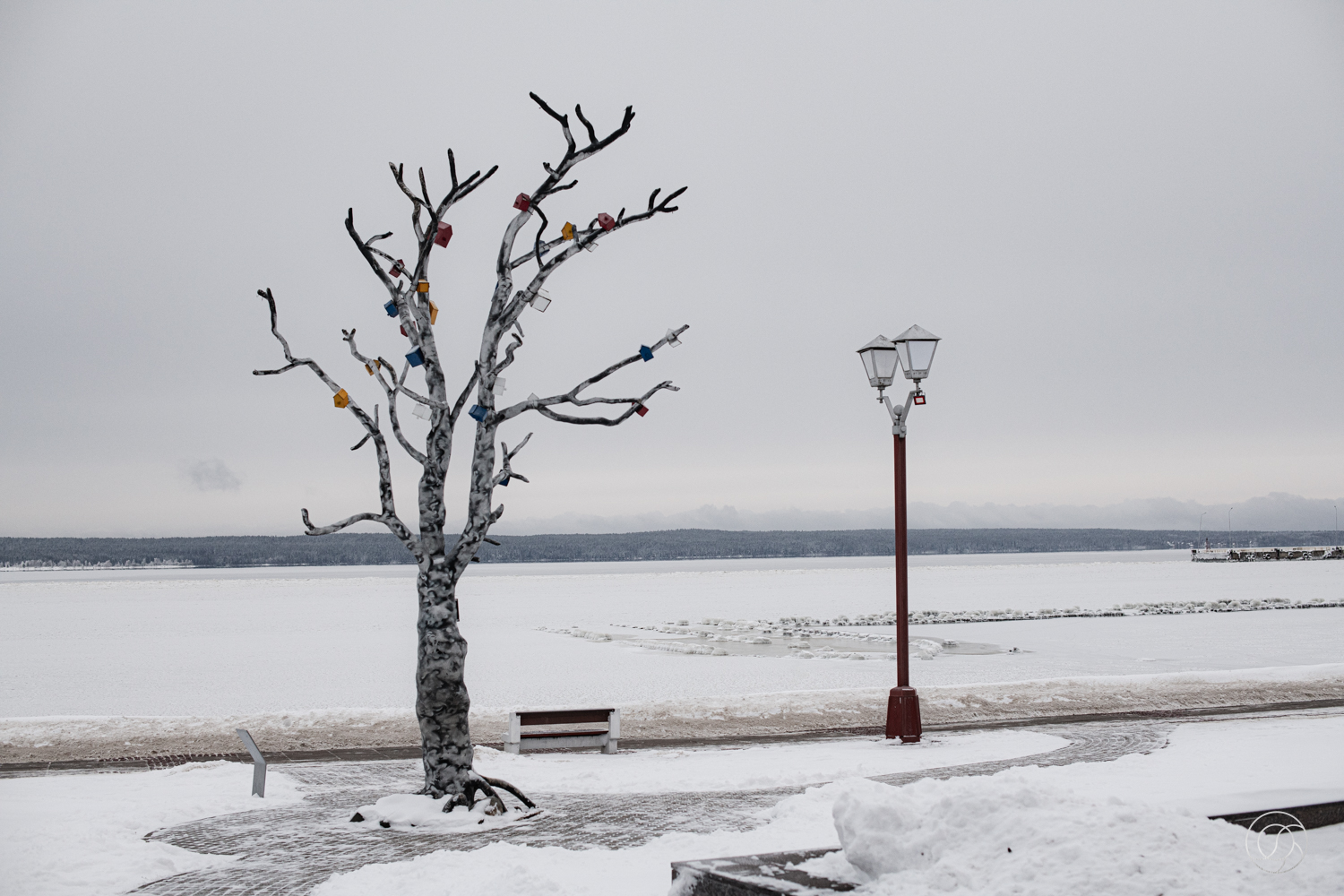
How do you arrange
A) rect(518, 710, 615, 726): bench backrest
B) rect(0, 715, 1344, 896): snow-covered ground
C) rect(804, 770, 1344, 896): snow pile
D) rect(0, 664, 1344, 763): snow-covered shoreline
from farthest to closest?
1. rect(0, 664, 1344, 763): snow-covered shoreline
2. rect(518, 710, 615, 726): bench backrest
3. rect(0, 715, 1344, 896): snow-covered ground
4. rect(804, 770, 1344, 896): snow pile

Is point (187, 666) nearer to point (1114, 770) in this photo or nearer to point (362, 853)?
point (362, 853)

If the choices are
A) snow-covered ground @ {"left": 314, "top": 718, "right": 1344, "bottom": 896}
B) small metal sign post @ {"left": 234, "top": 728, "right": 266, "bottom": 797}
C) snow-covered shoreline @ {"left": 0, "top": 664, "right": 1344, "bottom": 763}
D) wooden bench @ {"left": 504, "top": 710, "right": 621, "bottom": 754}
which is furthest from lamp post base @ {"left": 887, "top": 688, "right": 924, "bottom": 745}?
small metal sign post @ {"left": 234, "top": 728, "right": 266, "bottom": 797}

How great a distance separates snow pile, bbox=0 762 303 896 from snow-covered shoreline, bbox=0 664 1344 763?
7.52 ft

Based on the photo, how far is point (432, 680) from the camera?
884 centimetres

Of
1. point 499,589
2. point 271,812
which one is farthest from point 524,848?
point 499,589

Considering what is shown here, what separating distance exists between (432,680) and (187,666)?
20113mm

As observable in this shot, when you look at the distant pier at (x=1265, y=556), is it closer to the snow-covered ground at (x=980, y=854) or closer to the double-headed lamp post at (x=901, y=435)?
the double-headed lamp post at (x=901, y=435)

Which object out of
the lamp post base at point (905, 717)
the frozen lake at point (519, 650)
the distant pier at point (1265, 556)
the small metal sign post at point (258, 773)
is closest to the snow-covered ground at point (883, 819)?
the small metal sign post at point (258, 773)

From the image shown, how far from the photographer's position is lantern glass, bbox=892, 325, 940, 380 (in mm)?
13422

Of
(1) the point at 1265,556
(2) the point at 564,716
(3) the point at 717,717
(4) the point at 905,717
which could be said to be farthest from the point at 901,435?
(1) the point at 1265,556

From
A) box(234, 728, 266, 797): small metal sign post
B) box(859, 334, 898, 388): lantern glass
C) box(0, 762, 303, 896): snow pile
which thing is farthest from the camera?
box(859, 334, 898, 388): lantern glass

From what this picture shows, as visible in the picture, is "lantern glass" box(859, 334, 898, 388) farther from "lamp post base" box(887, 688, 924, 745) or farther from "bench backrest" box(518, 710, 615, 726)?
"bench backrest" box(518, 710, 615, 726)

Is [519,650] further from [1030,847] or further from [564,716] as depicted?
[1030,847]

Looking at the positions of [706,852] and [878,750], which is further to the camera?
[878,750]
